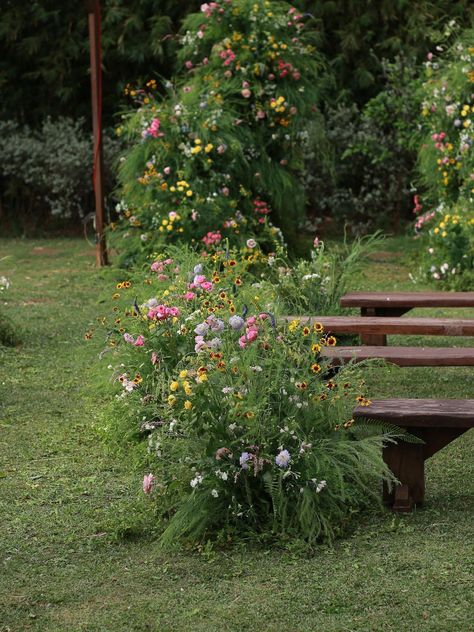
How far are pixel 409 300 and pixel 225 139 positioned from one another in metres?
3.42

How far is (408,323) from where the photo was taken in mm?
5910

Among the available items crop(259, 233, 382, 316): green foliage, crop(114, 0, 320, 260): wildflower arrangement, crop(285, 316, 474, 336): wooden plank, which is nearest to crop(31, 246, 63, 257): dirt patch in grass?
crop(114, 0, 320, 260): wildflower arrangement

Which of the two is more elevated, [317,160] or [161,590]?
[317,160]

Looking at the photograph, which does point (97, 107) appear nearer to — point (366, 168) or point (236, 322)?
point (366, 168)

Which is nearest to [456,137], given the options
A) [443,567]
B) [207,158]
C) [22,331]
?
[207,158]

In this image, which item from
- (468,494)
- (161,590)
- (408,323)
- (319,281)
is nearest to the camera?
(161,590)

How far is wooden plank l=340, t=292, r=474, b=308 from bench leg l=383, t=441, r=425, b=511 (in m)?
2.19

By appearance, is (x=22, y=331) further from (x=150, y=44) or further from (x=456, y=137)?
(x=150, y=44)

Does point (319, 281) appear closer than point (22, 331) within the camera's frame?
Yes

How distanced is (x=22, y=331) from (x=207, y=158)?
2.20 metres

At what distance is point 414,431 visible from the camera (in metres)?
4.41

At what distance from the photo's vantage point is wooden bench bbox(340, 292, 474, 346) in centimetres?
651

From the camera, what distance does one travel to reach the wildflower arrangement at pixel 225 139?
31.2 ft

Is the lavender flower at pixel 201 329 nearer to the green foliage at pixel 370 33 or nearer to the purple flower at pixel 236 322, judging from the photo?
the purple flower at pixel 236 322
